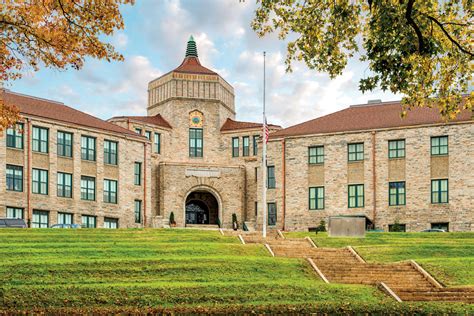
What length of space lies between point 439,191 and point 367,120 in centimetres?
848

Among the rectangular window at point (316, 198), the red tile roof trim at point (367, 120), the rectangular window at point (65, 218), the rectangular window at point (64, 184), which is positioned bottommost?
the rectangular window at point (65, 218)

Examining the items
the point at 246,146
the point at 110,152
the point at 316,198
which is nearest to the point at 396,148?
the point at 316,198

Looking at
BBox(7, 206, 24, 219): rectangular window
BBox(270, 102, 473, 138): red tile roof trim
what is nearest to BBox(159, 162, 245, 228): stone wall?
BBox(270, 102, 473, 138): red tile roof trim

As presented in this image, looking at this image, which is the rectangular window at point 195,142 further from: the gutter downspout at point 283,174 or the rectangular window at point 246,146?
the gutter downspout at point 283,174

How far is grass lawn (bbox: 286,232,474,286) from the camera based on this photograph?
108 feet

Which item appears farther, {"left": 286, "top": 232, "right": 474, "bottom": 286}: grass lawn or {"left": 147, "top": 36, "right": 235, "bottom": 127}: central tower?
{"left": 147, "top": 36, "right": 235, "bottom": 127}: central tower

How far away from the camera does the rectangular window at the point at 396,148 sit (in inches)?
2447

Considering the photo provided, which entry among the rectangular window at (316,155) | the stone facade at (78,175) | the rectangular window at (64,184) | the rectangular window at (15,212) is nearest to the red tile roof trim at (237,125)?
the rectangular window at (316,155)

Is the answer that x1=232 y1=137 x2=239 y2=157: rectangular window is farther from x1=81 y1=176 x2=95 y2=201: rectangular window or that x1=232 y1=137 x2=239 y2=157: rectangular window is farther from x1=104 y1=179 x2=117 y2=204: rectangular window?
x1=81 y1=176 x2=95 y2=201: rectangular window

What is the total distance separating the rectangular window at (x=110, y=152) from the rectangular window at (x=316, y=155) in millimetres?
15138

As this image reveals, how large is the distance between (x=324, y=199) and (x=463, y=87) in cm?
3995

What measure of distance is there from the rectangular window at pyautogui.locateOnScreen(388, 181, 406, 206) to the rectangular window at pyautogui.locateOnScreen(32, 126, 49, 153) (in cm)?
2531

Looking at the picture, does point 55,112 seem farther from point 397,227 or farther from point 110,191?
point 397,227

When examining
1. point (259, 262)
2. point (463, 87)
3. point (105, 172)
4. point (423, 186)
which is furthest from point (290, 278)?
point (105, 172)
